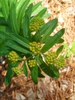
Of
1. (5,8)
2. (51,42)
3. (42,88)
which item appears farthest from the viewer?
(42,88)

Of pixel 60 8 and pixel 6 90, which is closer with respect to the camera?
pixel 6 90

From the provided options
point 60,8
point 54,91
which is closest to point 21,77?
point 54,91

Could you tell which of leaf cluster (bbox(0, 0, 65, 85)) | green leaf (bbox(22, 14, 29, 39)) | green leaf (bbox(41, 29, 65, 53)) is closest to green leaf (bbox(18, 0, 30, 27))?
leaf cluster (bbox(0, 0, 65, 85))

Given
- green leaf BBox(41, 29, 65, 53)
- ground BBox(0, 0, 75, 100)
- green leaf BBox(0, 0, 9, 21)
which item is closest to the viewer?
green leaf BBox(41, 29, 65, 53)

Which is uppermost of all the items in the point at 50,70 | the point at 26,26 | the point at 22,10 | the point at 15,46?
the point at 22,10

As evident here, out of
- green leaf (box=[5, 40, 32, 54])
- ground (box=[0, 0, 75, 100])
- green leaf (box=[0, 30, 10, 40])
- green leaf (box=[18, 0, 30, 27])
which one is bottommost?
ground (box=[0, 0, 75, 100])

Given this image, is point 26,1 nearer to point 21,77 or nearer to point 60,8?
point 21,77

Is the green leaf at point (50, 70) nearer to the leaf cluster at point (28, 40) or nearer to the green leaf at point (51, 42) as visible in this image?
the leaf cluster at point (28, 40)

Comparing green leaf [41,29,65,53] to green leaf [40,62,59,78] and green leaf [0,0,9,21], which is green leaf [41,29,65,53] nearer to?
green leaf [40,62,59,78]

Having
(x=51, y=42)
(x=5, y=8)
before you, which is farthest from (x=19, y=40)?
(x=5, y=8)

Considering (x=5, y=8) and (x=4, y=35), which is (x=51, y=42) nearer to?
(x=4, y=35)

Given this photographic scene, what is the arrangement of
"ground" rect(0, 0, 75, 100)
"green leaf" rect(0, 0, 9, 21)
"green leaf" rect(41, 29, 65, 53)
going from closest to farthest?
"green leaf" rect(41, 29, 65, 53) < "green leaf" rect(0, 0, 9, 21) < "ground" rect(0, 0, 75, 100)
